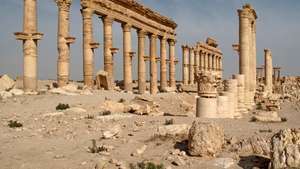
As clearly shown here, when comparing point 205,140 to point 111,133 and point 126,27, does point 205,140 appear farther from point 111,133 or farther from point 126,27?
point 126,27

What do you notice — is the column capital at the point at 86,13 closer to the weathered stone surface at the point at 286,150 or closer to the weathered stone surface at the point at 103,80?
the weathered stone surface at the point at 103,80

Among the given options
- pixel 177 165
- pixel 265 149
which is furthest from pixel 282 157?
pixel 177 165

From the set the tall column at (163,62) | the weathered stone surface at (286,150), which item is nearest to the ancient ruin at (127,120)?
the weathered stone surface at (286,150)

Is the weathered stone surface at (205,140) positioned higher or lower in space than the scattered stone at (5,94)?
lower

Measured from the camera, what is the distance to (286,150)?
27.3ft

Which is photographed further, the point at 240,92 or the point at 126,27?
the point at 126,27

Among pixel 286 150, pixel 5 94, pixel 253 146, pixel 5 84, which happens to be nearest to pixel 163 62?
pixel 5 84

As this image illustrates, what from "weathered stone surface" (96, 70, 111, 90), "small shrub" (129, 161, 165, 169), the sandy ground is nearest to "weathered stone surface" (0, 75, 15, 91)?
the sandy ground

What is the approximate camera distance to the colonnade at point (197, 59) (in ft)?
187

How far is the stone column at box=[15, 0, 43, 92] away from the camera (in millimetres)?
24531

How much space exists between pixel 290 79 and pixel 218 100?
45350 mm

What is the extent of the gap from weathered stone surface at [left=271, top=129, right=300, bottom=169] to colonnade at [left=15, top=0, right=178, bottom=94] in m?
19.3

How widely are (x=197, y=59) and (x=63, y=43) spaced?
1333 inches

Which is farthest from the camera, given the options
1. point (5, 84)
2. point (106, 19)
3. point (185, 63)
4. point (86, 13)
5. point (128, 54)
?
point (185, 63)
